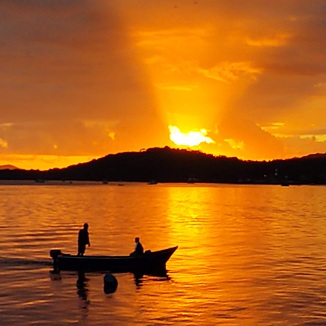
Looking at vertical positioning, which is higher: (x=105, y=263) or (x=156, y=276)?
(x=105, y=263)

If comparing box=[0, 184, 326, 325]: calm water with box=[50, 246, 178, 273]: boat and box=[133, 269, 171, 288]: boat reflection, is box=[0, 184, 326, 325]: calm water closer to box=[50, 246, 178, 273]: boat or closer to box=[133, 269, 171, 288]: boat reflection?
box=[133, 269, 171, 288]: boat reflection

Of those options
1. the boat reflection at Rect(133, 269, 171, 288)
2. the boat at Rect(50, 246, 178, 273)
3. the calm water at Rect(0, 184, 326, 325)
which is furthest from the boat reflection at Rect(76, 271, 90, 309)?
the boat reflection at Rect(133, 269, 171, 288)

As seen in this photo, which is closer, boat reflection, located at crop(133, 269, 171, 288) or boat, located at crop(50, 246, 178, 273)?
boat reflection, located at crop(133, 269, 171, 288)

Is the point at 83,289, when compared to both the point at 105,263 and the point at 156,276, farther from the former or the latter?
the point at 156,276

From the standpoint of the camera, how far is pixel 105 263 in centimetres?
4222

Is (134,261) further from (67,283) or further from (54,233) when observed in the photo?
(54,233)

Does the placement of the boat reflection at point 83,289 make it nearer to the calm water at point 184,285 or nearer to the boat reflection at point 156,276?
the calm water at point 184,285

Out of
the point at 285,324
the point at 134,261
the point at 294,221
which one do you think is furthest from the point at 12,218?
the point at 285,324

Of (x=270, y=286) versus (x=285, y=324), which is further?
(x=270, y=286)

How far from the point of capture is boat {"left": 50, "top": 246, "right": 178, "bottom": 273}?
139 feet

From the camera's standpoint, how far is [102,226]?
277 feet

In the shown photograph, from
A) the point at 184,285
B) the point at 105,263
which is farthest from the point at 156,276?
the point at 184,285

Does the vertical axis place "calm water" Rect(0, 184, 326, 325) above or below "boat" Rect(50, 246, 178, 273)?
below

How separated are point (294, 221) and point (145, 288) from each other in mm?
61205
